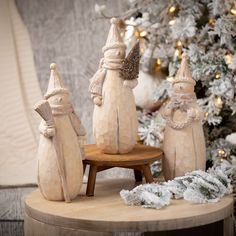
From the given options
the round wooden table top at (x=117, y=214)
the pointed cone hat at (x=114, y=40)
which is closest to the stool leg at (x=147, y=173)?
the round wooden table top at (x=117, y=214)

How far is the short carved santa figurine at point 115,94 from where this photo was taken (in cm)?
149

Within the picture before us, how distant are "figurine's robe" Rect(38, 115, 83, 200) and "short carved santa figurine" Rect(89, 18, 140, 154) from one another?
12 cm

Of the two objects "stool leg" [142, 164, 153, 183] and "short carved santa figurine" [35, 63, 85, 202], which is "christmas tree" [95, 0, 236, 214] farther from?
"short carved santa figurine" [35, 63, 85, 202]

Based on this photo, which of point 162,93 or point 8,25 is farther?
point 8,25

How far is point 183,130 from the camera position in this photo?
1.53 metres

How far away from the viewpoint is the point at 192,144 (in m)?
1.53

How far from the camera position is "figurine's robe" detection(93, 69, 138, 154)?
4.89ft

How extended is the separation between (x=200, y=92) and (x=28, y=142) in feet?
2.23

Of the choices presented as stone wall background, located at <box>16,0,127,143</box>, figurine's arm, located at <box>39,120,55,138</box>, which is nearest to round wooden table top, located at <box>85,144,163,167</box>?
figurine's arm, located at <box>39,120,55,138</box>

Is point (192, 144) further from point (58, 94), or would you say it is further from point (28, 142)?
point (28, 142)

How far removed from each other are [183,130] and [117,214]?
1.09 feet

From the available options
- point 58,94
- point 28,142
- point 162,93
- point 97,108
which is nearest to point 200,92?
point 162,93

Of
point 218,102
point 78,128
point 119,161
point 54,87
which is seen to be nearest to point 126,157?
point 119,161

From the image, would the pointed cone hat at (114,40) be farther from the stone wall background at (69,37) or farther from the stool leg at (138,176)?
the stone wall background at (69,37)
